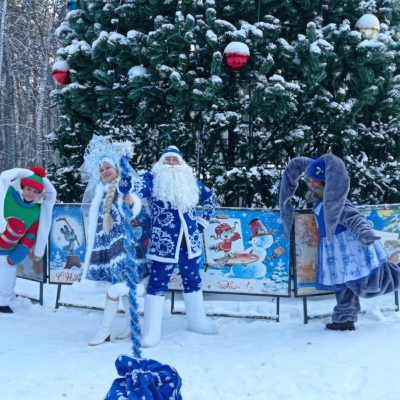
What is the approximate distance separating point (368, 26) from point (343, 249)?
3.09 metres

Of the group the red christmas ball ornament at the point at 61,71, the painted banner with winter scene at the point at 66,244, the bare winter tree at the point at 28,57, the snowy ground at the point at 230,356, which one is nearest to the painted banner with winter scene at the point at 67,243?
the painted banner with winter scene at the point at 66,244

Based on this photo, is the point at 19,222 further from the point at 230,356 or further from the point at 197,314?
the point at 230,356

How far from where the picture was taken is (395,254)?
566 cm

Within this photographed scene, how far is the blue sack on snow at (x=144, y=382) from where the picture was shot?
2.85m

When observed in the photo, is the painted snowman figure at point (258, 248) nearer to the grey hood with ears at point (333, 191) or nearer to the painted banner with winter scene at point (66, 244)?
the grey hood with ears at point (333, 191)

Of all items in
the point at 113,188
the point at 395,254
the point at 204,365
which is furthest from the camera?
the point at 395,254

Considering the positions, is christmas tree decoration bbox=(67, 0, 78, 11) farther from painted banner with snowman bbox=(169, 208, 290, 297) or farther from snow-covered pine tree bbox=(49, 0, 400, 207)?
painted banner with snowman bbox=(169, 208, 290, 297)

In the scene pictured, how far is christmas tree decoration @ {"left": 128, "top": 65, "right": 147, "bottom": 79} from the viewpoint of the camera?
243 inches

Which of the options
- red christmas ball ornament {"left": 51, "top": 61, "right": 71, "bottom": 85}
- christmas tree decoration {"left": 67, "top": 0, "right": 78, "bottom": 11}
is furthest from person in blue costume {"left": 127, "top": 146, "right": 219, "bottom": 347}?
christmas tree decoration {"left": 67, "top": 0, "right": 78, "bottom": 11}

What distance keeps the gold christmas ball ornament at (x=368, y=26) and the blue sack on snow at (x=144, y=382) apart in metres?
5.03

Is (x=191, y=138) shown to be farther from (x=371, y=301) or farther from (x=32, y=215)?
(x=371, y=301)

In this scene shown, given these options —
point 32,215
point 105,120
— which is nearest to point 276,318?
point 32,215

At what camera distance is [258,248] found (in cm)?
534

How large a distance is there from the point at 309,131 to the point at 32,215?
356 centimetres
